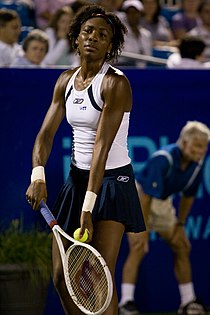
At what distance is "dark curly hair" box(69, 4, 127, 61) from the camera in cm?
513

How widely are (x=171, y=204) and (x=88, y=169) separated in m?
2.38

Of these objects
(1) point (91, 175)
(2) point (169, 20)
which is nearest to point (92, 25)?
(1) point (91, 175)

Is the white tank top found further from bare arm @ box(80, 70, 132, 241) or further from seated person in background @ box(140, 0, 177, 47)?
seated person in background @ box(140, 0, 177, 47)

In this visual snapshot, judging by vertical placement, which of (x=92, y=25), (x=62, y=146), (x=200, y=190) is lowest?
(x=200, y=190)

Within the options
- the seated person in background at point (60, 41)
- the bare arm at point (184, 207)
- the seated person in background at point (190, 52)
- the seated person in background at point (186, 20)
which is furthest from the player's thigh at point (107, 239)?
the seated person in background at point (186, 20)

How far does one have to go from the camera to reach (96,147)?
491cm

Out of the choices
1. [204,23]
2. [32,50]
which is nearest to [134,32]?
[204,23]

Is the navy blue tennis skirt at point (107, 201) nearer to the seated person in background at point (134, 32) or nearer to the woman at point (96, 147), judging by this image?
the woman at point (96, 147)

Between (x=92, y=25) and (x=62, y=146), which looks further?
(x=62, y=146)

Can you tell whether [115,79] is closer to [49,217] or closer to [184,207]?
[49,217]

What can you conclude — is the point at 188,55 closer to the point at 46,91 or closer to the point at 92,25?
the point at 46,91

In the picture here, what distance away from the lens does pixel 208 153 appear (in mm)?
7570

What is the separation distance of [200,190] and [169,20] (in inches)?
154

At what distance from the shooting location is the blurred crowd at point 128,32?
26.8ft
